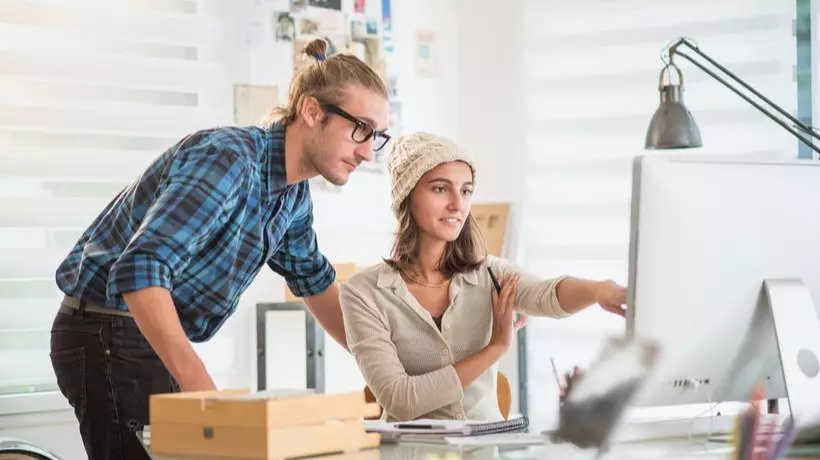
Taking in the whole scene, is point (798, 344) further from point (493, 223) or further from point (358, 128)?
point (493, 223)

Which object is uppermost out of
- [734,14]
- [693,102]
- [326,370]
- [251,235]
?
[734,14]

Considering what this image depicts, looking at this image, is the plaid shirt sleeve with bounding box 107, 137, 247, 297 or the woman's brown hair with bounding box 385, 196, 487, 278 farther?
the woman's brown hair with bounding box 385, 196, 487, 278

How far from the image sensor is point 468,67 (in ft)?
13.3

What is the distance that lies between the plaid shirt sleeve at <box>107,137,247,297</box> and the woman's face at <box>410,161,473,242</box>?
49cm

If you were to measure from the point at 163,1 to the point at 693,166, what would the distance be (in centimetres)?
234

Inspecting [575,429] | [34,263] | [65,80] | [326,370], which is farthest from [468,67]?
[575,429]

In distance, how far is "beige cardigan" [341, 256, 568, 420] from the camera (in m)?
2.01

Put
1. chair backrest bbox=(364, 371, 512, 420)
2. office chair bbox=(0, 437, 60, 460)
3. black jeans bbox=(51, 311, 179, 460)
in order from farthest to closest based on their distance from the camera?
office chair bbox=(0, 437, 60, 460) < chair backrest bbox=(364, 371, 512, 420) < black jeans bbox=(51, 311, 179, 460)

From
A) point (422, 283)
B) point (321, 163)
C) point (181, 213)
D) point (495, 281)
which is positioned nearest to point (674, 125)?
point (495, 281)

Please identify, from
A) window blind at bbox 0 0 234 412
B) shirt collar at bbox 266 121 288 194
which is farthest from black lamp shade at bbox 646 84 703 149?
window blind at bbox 0 0 234 412

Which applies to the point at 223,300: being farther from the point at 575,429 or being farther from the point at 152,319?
the point at 575,429

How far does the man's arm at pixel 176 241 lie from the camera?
66.5 inches

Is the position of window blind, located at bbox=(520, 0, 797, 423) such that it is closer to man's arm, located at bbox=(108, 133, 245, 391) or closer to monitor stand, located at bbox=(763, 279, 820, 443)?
man's arm, located at bbox=(108, 133, 245, 391)

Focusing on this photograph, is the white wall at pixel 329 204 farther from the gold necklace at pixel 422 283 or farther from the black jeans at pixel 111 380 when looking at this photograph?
the gold necklace at pixel 422 283
